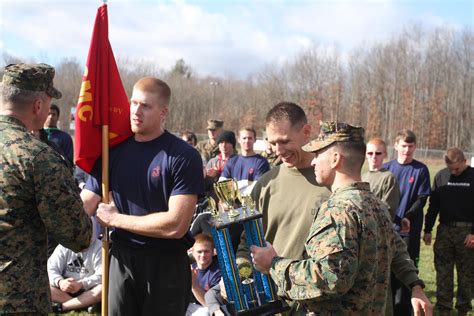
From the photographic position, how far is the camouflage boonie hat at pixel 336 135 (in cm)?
287

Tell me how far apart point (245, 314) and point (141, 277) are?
0.94m

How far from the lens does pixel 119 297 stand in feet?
11.8

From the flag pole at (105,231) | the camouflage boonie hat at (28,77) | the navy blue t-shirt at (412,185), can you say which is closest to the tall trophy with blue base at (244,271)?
the flag pole at (105,231)

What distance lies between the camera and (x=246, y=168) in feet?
28.2

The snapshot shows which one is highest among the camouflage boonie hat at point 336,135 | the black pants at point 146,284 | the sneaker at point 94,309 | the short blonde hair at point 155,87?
the short blonde hair at point 155,87

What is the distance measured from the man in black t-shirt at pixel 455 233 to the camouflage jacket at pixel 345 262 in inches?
189

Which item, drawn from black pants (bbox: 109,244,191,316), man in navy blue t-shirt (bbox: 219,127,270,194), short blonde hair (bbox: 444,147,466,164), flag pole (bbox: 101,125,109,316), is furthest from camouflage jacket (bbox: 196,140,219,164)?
black pants (bbox: 109,244,191,316)

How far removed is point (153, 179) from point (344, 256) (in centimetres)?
157

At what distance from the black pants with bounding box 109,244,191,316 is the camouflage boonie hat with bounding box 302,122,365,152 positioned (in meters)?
1.39

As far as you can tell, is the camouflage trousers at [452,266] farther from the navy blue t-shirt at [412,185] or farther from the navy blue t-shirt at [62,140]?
the navy blue t-shirt at [62,140]

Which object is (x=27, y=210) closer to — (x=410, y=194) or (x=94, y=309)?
(x=94, y=309)

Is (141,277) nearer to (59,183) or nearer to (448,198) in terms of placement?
(59,183)

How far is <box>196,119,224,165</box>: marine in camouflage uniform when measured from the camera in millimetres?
11188

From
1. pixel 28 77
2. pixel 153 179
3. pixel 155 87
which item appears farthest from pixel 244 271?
pixel 28 77
